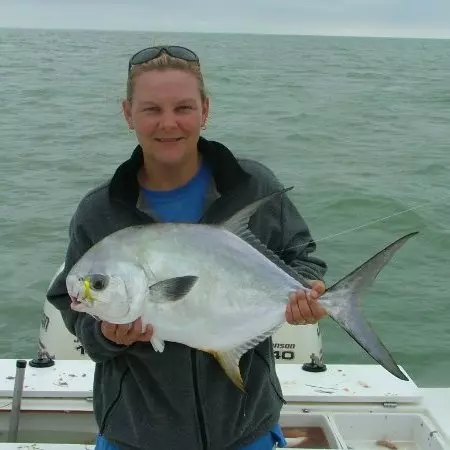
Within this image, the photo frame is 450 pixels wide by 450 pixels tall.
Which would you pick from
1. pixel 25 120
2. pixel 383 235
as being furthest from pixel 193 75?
pixel 25 120

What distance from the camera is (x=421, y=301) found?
24.9ft

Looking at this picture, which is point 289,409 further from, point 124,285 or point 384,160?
point 384,160

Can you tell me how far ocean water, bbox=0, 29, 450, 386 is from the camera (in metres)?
7.23

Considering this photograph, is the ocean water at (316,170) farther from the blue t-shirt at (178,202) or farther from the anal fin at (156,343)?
the anal fin at (156,343)

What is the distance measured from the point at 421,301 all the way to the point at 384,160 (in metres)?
7.05

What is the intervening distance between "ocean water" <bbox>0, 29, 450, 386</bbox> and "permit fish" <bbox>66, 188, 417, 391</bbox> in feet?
2.76

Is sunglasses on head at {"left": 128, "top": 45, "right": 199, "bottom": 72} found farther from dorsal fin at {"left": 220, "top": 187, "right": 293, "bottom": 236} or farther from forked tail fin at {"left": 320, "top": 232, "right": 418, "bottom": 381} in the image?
forked tail fin at {"left": 320, "top": 232, "right": 418, "bottom": 381}

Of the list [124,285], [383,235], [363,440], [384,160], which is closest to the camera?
[124,285]

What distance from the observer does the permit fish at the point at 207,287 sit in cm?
212

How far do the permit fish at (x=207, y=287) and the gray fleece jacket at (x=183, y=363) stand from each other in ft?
0.36

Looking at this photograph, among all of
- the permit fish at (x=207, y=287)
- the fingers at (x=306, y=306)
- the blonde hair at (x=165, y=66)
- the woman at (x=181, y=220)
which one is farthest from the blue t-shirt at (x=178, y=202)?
the fingers at (x=306, y=306)

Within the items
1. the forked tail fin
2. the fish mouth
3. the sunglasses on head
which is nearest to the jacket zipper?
the fish mouth

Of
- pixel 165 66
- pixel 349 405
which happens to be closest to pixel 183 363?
pixel 165 66

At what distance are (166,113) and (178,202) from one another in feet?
0.91
